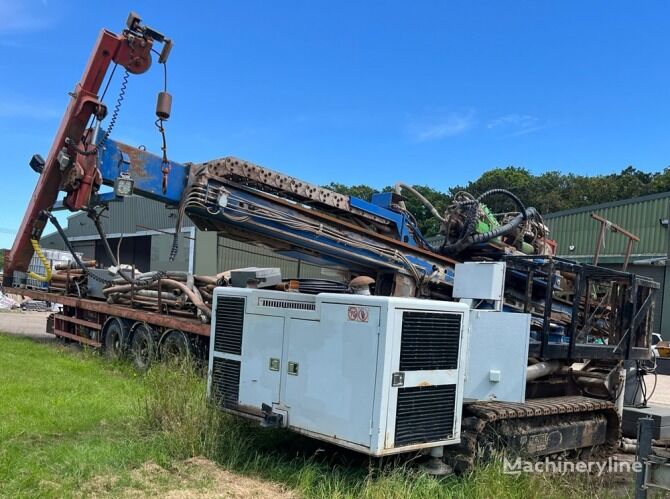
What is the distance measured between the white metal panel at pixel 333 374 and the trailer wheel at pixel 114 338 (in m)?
8.19

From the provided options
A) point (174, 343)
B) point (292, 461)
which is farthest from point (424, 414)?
point (174, 343)

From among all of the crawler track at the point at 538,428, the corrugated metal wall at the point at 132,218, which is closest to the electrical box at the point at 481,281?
the crawler track at the point at 538,428

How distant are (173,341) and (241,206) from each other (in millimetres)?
5072

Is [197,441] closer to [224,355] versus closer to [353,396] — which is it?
[224,355]

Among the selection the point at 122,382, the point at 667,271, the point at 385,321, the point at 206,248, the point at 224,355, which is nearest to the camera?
the point at 385,321

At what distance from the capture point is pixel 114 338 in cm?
1284

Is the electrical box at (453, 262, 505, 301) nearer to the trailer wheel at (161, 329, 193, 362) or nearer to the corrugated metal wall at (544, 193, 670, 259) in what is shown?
the trailer wheel at (161, 329, 193, 362)

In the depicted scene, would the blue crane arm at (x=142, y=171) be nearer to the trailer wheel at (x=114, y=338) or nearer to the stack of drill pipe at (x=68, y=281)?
the trailer wheel at (x=114, y=338)

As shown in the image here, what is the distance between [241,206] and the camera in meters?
6.36

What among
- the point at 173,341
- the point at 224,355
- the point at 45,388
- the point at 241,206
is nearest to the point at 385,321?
the point at 224,355

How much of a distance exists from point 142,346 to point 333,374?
801 cm

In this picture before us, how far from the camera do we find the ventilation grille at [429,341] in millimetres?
4523

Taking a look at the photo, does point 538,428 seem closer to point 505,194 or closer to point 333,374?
point 333,374

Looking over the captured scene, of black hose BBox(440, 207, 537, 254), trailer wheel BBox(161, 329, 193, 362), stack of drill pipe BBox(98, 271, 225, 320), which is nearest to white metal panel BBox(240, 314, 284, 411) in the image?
black hose BBox(440, 207, 537, 254)
